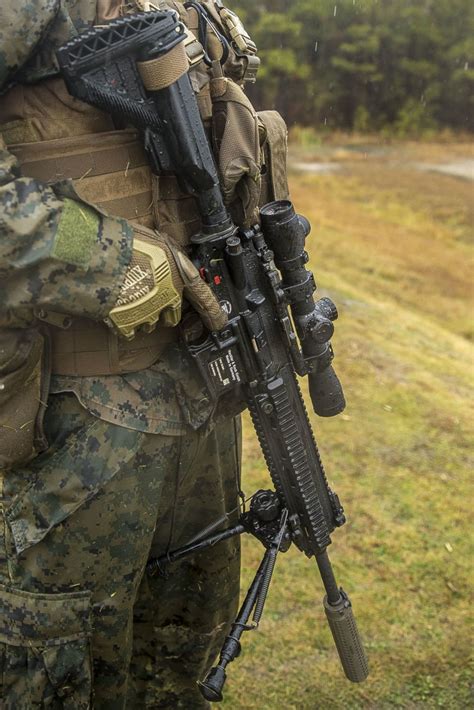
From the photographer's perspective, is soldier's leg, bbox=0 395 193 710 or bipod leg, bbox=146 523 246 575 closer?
soldier's leg, bbox=0 395 193 710

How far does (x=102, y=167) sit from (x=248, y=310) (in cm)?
50

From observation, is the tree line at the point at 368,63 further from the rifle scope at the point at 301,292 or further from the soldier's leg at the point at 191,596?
the soldier's leg at the point at 191,596

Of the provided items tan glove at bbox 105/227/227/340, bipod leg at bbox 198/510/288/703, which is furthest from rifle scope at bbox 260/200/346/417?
bipod leg at bbox 198/510/288/703

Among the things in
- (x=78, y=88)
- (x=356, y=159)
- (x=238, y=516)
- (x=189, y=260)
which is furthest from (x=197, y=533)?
(x=356, y=159)

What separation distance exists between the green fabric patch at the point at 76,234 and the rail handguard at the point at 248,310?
0.22 m

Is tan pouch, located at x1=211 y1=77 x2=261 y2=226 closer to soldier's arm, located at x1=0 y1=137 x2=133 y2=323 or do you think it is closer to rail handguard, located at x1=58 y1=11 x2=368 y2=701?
rail handguard, located at x1=58 y1=11 x2=368 y2=701

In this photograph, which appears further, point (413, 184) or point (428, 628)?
point (413, 184)

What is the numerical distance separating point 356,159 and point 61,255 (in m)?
17.5

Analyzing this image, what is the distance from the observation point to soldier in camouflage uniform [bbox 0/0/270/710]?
166cm

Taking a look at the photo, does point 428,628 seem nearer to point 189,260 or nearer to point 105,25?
point 189,260

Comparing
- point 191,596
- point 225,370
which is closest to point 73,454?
point 225,370

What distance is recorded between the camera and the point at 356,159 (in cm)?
1830

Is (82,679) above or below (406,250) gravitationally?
above

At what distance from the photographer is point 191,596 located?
2385 millimetres
